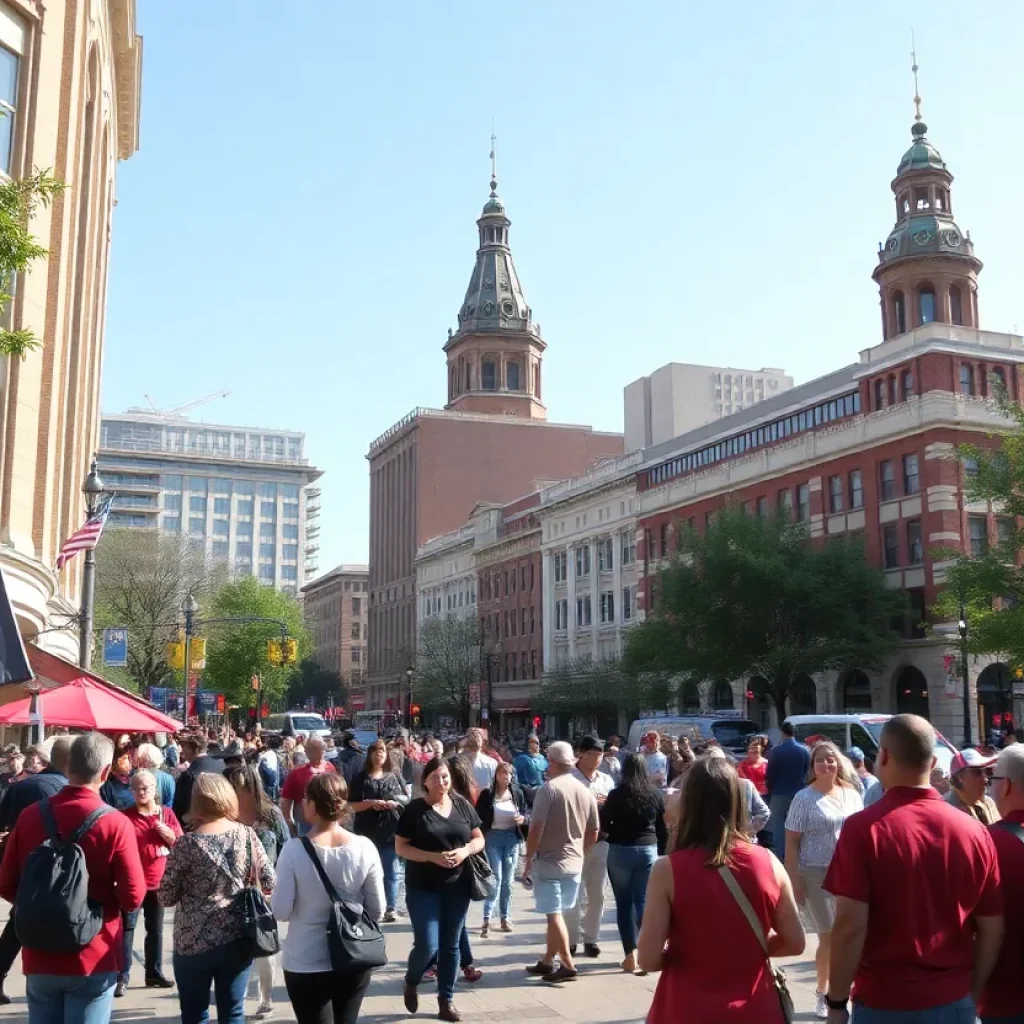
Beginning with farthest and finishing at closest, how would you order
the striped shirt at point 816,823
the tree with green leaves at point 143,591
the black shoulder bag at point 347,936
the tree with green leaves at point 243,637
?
the tree with green leaves at point 243,637 < the tree with green leaves at point 143,591 < the striped shirt at point 816,823 < the black shoulder bag at point 347,936

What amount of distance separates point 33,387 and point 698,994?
20460mm

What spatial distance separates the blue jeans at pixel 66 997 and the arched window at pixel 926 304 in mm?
62193

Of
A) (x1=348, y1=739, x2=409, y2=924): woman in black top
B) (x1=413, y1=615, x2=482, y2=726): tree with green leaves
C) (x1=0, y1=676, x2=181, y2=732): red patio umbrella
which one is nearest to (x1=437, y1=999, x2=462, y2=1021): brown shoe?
(x1=348, y1=739, x2=409, y2=924): woman in black top

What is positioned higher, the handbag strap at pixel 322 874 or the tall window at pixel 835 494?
the tall window at pixel 835 494

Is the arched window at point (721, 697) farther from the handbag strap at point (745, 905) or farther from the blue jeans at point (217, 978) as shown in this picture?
the handbag strap at point (745, 905)

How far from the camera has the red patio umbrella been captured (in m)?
14.4

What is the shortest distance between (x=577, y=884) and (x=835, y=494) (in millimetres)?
50659

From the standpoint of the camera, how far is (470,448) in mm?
124188

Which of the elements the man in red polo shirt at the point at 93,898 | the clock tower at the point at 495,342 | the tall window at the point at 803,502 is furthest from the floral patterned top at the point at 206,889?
the clock tower at the point at 495,342

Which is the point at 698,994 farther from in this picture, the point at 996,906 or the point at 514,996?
the point at 514,996

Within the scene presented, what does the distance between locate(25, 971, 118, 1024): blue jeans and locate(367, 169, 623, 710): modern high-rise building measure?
364ft

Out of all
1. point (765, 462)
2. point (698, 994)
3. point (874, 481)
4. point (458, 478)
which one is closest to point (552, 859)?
point (698, 994)

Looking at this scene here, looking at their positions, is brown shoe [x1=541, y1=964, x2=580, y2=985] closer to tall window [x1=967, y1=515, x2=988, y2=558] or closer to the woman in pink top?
the woman in pink top

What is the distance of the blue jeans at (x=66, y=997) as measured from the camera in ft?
18.7
